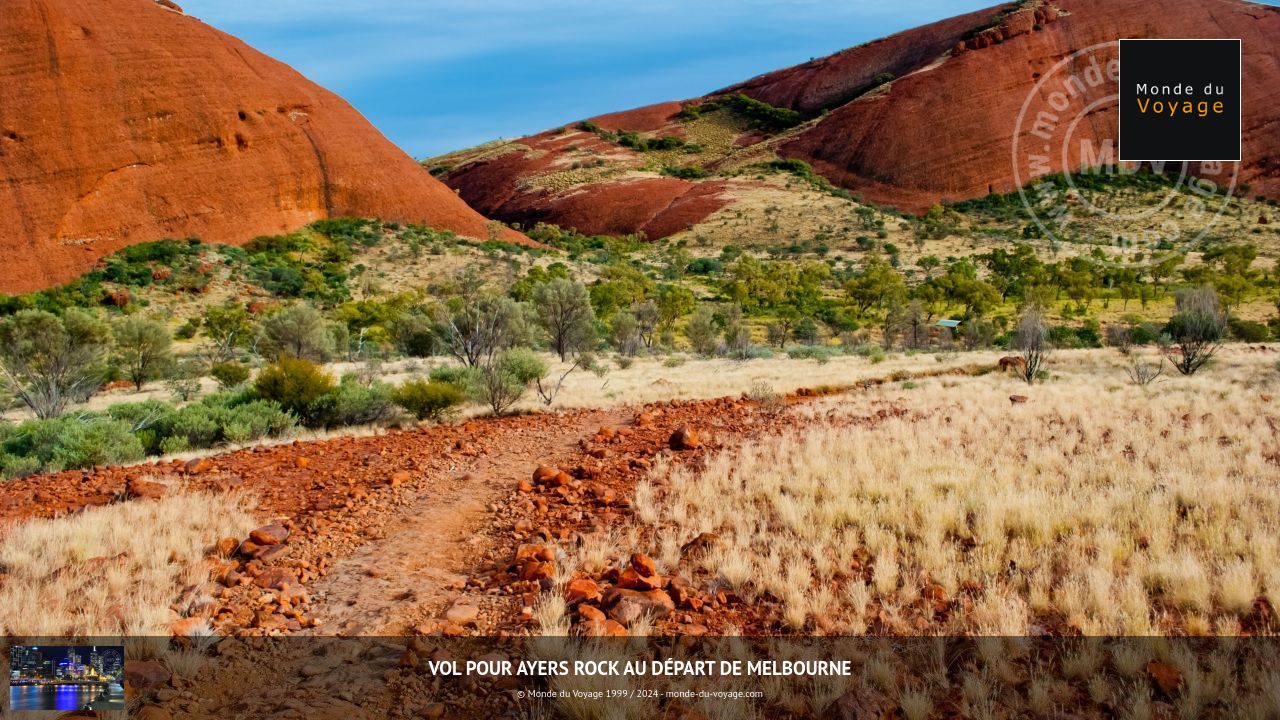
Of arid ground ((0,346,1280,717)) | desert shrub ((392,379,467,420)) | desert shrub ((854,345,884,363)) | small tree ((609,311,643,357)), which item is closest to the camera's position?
arid ground ((0,346,1280,717))

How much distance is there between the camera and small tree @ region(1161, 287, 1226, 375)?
50.3 ft

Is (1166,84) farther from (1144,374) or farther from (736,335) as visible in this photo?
(736,335)

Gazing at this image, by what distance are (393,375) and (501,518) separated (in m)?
13.4

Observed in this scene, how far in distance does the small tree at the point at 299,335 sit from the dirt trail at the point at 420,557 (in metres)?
16.3

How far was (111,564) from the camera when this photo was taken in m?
4.23

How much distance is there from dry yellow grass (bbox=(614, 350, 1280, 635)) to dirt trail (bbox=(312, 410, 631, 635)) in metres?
1.48

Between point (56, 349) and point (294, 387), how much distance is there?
31.0ft

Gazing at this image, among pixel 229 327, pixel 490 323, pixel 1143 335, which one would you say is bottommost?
pixel 1143 335

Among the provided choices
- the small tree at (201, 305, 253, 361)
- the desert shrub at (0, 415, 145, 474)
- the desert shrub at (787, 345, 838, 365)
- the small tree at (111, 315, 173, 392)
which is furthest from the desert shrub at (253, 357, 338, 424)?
the small tree at (201, 305, 253, 361)

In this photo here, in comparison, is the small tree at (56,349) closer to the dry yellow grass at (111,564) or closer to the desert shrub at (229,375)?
the desert shrub at (229,375)

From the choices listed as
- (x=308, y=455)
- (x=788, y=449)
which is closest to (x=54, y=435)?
(x=308, y=455)

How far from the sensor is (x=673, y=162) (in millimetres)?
82000

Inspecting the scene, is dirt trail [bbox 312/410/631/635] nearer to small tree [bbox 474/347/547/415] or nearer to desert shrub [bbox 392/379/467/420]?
desert shrub [bbox 392/379/467/420]

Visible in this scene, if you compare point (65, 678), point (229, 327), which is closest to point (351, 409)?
point (65, 678)
